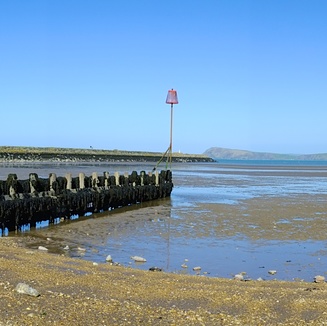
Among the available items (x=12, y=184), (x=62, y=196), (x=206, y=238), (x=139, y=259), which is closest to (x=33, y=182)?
(x=12, y=184)

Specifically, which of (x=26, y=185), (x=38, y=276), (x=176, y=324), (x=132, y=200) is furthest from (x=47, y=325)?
(x=132, y=200)

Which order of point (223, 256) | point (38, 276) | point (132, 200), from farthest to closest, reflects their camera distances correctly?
point (132, 200) < point (223, 256) < point (38, 276)

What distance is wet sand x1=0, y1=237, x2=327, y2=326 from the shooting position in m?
7.05

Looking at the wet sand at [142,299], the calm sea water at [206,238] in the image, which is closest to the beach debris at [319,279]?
the calm sea water at [206,238]

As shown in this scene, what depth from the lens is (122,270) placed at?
10.9m

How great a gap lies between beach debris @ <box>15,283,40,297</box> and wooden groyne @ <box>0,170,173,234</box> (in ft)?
32.1

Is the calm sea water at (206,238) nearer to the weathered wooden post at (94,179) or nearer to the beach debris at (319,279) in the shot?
the beach debris at (319,279)

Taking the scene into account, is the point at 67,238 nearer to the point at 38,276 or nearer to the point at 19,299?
the point at 38,276

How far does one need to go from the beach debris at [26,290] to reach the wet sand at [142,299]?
81 millimetres

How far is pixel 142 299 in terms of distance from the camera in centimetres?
812

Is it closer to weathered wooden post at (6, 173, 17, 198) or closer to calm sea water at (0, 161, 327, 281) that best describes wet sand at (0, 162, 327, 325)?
calm sea water at (0, 161, 327, 281)

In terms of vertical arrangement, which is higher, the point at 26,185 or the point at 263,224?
the point at 26,185

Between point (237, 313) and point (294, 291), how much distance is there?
6.62ft

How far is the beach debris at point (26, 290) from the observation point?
7648mm
